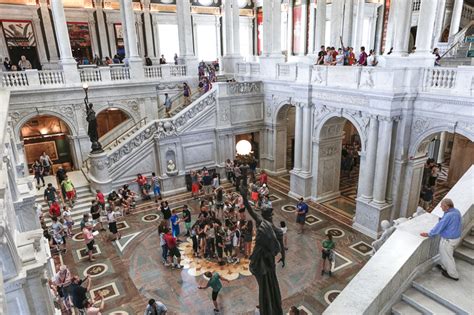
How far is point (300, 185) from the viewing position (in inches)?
631

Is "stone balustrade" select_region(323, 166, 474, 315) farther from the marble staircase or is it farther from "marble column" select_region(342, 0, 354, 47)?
"marble column" select_region(342, 0, 354, 47)

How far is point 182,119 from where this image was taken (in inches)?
659

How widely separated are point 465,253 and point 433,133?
666cm

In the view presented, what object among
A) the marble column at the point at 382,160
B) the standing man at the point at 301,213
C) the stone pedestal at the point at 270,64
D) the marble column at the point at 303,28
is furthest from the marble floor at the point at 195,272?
the marble column at the point at 303,28

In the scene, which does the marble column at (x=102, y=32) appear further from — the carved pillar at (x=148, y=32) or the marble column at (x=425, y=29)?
the marble column at (x=425, y=29)

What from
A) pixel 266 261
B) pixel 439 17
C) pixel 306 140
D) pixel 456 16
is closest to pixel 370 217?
pixel 306 140

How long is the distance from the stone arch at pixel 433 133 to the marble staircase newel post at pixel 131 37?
1372 cm

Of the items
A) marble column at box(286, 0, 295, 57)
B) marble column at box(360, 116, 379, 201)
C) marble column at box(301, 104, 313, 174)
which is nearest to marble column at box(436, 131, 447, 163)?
marble column at box(301, 104, 313, 174)

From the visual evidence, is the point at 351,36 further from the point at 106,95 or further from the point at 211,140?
the point at 106,95

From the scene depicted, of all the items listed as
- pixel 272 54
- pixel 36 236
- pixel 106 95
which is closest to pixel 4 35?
pixel 106 95

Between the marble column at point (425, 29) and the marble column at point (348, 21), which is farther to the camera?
the marble column at point (348, 21)

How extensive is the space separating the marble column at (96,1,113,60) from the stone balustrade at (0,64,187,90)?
20.4 feet

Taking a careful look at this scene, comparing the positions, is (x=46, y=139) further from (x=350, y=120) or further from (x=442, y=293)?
(x=442, y=293)

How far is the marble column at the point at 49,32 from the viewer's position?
20.9 meters
